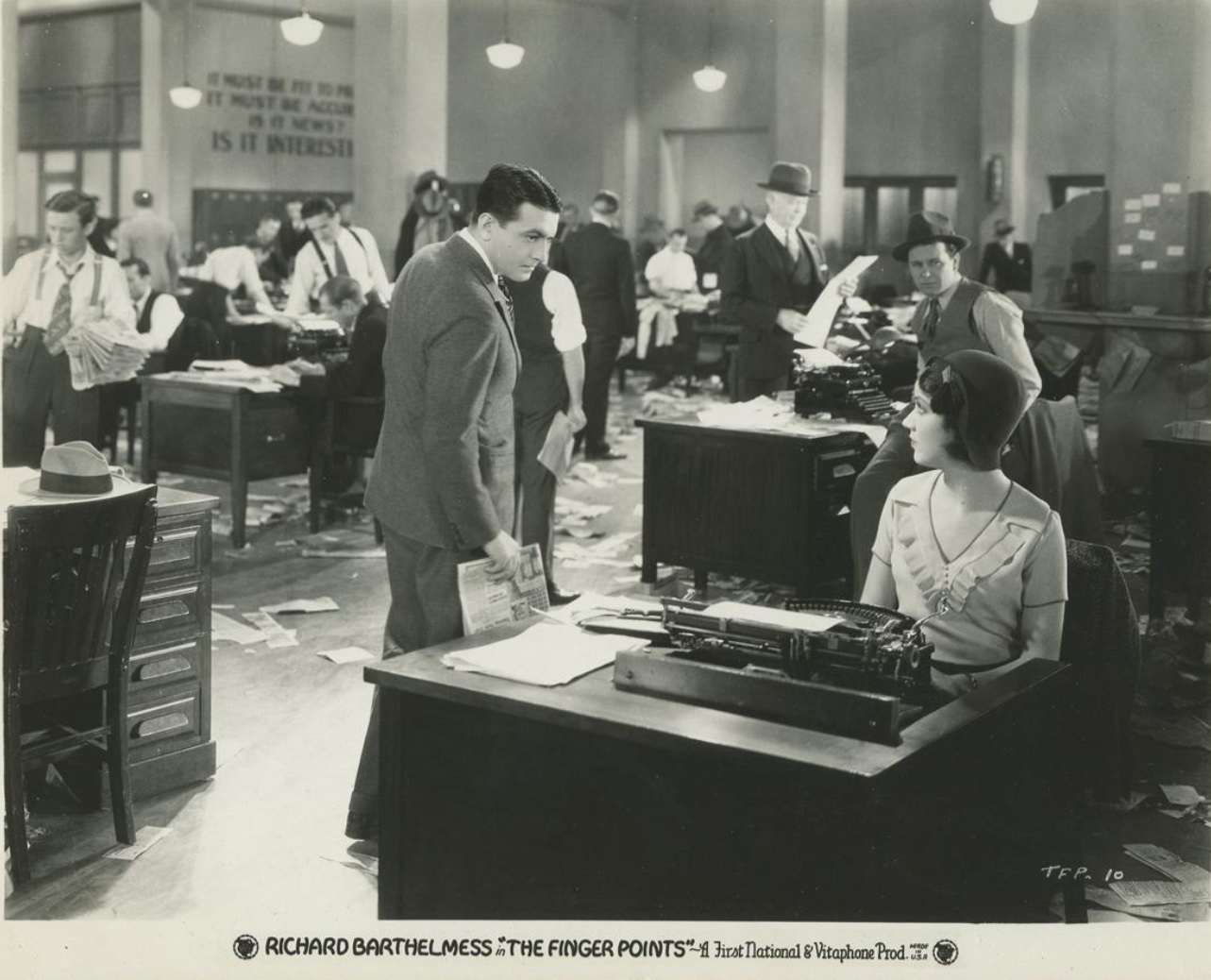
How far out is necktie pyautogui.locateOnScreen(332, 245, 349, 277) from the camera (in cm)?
876

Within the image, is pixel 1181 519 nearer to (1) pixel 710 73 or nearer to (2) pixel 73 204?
(2) pixel 73 204

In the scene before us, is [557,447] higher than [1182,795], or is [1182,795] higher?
[557,447]

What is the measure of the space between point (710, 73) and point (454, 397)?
16.0 meters

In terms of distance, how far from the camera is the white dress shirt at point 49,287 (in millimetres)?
6418

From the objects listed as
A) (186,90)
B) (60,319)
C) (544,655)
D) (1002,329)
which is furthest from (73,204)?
(186,90)

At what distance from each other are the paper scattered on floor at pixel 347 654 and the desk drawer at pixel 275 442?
6.68 ft

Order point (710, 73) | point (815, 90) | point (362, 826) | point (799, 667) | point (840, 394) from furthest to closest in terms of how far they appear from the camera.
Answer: point (710, 73), point (815, 90), point (840, 394), point (362, 826), point (799, 667)

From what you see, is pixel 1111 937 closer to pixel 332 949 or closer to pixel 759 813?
pixel 759 813

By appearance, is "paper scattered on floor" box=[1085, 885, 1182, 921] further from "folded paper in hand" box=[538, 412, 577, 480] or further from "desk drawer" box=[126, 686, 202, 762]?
"folded paper in hand" box=[538, 412, 577, 480]

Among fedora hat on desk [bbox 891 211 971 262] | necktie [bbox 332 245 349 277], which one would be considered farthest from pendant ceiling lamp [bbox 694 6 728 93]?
fedora hat on desk [bbox 891 211 971 262]

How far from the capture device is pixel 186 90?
17.3 m

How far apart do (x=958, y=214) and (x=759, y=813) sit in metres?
17.5

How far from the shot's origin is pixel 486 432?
3.38 metres

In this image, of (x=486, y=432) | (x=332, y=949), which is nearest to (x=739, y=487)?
(x=486, y=432)
